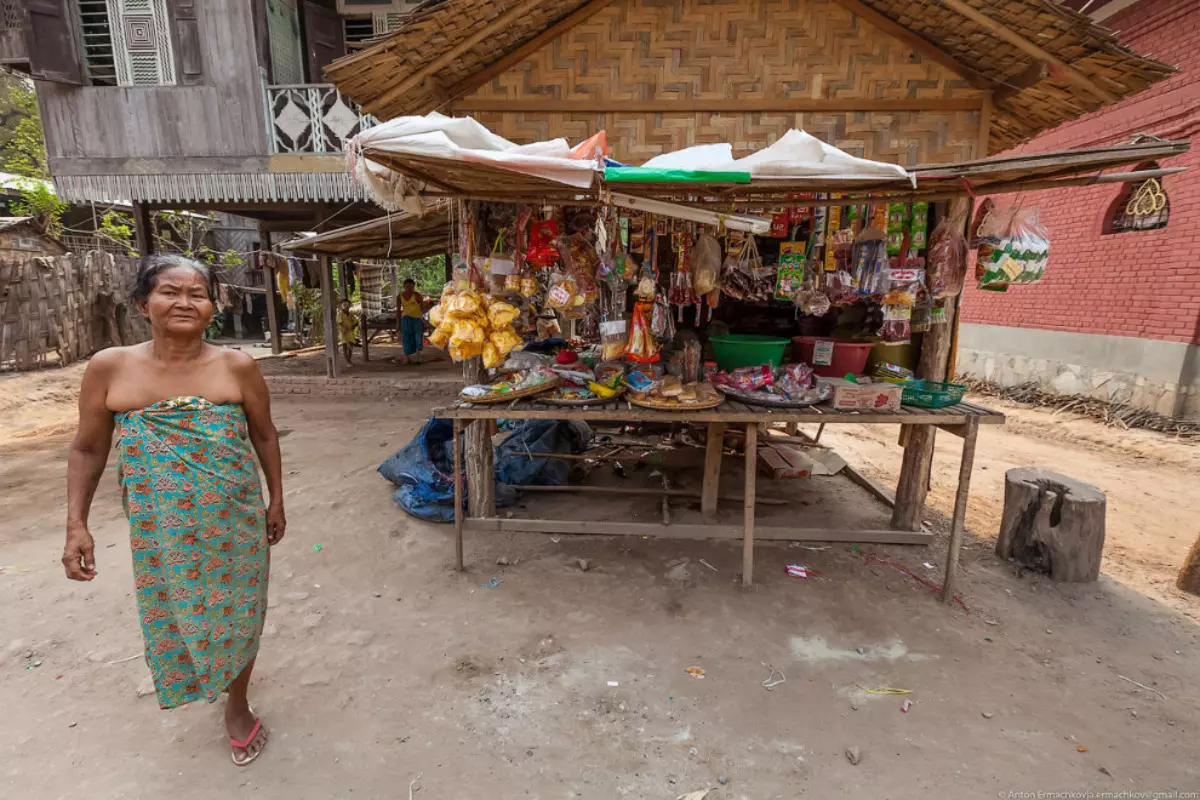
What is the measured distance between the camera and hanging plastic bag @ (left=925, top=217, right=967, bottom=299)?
3518 millimetres

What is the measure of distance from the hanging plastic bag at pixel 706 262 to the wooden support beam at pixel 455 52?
68.7 inches

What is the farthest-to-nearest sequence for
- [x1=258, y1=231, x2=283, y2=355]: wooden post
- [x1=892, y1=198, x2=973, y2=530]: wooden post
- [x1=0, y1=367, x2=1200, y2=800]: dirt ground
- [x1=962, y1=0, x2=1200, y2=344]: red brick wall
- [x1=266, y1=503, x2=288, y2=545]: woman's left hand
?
[x1=258, y1=231, x2=283, y2=355]: wooden post
[x1=962, y1=0, x2=1200, y2=344]: red brick wall
[x1=892, y1=198, x2=973, y2=530]: wooden post
[x1=266, y1=503, x2=288, y2=545]: woman's left hand
[x1=0, y1=367, x2=1200, y2=800]: dirt ground

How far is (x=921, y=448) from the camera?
4105 millimetres

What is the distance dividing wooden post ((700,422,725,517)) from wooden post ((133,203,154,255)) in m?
9.57

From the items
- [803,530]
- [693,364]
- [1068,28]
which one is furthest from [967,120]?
[803,530]

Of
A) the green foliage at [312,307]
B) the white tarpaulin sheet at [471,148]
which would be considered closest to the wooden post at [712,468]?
the white tarpaulin sheet at [471,148]

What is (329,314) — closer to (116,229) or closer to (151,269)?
(151,269)

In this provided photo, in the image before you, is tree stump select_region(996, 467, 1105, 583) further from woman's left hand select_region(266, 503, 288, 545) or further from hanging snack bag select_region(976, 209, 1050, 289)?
woman's left hand select_region(266, 503, 288, 545)

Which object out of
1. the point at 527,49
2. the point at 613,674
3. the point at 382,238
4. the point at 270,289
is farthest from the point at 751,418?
the point at 270,289

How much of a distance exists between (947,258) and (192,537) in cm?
421

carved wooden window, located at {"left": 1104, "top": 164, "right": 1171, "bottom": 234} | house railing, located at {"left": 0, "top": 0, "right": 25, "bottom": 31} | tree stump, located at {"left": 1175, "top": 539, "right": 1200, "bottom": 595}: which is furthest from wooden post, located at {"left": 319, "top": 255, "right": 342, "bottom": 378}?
carved wooden window, located at {"left": 1104, "top": 164, "right": 1171, "bottom": 234}

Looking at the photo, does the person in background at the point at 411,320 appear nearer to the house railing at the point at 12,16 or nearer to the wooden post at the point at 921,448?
the house railing at the point at 12,16

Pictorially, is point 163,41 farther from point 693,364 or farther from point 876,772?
point 876,772

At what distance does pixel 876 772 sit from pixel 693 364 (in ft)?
8.25
